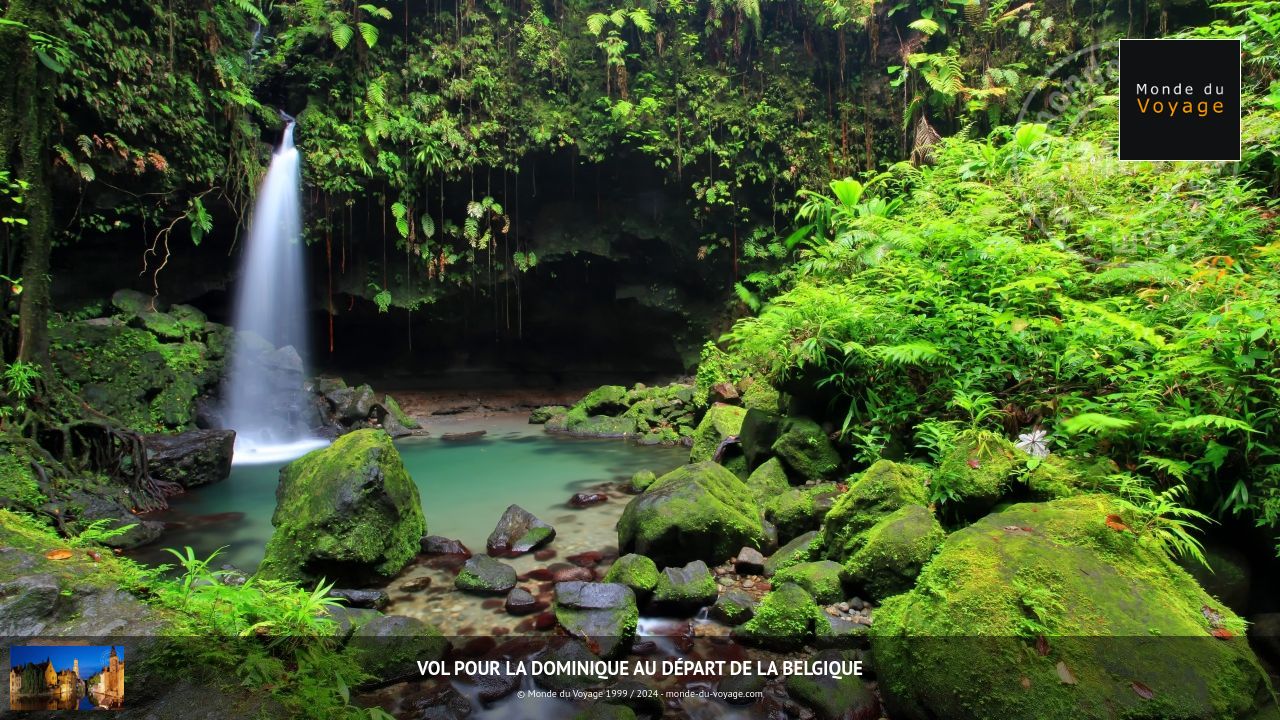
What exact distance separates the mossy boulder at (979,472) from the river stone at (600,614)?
2450mm

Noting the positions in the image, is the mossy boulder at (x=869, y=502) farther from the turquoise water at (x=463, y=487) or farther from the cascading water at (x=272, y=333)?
the cascading water at (x=272, y=333)

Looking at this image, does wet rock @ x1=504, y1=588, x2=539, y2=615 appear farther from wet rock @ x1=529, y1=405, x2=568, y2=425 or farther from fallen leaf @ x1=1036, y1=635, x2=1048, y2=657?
wet rock @ x1=529, y1=405, x2=568, y2=425

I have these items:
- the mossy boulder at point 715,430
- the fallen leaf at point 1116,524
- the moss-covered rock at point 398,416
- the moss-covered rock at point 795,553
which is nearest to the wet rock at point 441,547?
the moss-covered rock at point 795,553

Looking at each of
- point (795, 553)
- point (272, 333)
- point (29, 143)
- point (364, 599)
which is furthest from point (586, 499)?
point (272, 333)

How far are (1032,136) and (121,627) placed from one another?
1023 cm

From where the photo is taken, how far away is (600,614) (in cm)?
402

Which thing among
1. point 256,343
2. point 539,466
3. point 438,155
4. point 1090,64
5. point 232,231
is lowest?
point 539,466

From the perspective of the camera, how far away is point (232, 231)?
503 inches

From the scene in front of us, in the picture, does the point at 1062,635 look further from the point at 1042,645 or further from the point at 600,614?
the point at 600,614

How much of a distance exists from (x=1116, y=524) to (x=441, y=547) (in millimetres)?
5511

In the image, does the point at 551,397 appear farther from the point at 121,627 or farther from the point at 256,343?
the point at 121,627

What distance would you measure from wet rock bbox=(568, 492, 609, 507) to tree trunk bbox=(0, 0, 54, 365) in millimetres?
6410

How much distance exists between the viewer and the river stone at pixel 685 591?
169 inches

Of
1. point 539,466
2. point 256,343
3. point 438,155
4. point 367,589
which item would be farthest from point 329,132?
point 367,589
